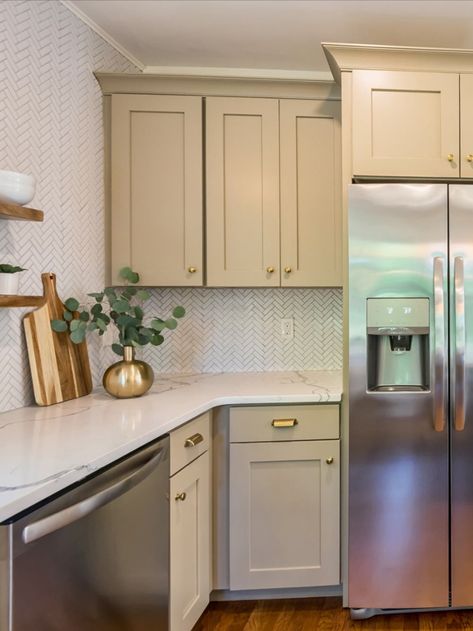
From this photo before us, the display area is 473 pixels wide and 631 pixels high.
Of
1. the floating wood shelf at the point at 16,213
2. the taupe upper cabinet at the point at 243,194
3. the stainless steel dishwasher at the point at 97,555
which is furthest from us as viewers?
the taupe upper cabinet at the point at 243,194

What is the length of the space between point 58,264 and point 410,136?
1553 millimetres

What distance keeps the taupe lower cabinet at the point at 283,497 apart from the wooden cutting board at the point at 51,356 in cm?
69

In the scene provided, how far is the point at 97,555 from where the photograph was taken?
1042 mm

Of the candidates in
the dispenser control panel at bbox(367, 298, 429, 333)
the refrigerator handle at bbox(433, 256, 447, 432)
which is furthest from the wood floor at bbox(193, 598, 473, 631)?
the dispenser control panel at bbox(367, 298, 429, 333)

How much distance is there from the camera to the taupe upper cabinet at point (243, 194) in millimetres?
2049

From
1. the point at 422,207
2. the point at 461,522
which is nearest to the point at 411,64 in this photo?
the point at 422,207

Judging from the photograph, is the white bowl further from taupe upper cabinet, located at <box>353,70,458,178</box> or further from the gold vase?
taupe upper cabinet, located at <box>353,70,458,178</box>

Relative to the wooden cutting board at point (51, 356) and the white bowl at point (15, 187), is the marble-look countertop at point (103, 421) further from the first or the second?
the white bowl at point (15, 187)

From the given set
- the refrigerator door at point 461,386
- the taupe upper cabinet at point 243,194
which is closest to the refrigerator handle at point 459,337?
the refrigerator door at point 461,386

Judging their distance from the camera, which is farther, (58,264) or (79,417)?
(58,264)

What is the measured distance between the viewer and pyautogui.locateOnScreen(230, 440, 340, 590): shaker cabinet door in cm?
178

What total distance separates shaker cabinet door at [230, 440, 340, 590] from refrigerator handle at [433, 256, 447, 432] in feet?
1.42

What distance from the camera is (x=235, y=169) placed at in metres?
2.06

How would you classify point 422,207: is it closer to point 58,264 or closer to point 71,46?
point 58,264
